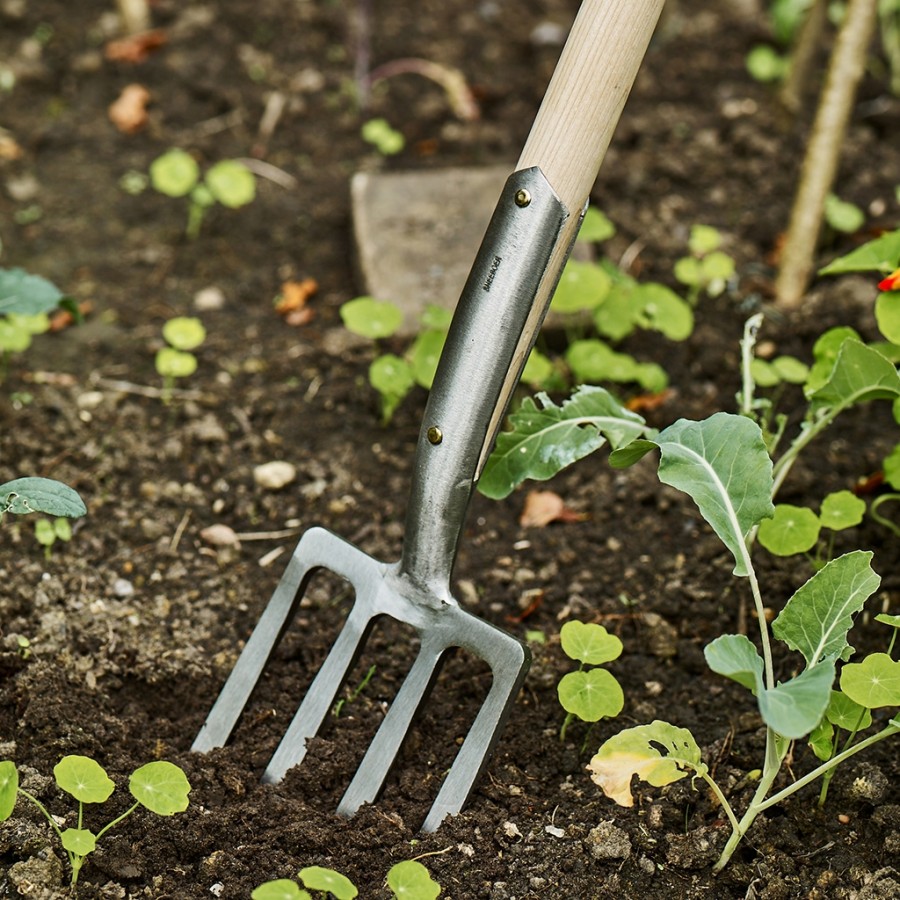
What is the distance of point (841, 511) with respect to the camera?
197 centimetres

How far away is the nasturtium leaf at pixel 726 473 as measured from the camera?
1.65 metres

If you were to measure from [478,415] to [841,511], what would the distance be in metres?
0.66

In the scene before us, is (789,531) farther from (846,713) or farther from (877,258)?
(877,258)

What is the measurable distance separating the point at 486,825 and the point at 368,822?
0.55ft

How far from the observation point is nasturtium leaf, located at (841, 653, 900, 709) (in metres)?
1.56

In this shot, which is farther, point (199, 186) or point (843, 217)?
point (199, 186)

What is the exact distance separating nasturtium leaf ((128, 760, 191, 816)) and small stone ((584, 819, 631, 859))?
0.56m

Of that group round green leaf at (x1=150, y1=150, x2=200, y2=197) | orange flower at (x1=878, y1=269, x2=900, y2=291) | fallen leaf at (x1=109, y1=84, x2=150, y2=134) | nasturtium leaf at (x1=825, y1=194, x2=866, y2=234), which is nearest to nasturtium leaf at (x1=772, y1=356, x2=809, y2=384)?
orange flower at (x1=878, y1=269, x2=900, y2=291)

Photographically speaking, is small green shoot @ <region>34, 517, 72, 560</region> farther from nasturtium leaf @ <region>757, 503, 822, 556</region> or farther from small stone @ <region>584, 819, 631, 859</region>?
nasturtium leaf @ <region>757, 503, 822, 556</region>

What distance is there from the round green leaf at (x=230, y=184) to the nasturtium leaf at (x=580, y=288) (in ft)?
2.74

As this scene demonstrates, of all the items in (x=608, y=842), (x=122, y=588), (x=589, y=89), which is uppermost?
(x=589, y=89)

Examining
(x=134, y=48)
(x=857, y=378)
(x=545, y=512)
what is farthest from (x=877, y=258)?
(x=134, y=48)

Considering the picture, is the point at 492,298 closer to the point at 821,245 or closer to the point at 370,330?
the point at 370,330

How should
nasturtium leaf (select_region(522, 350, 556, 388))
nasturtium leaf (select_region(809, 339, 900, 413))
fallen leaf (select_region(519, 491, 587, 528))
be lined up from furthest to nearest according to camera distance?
nasturtium leaf (select_region(522, 350, 556, 388)), fallen leaf (select_region(519, 491, 587, 528)), nasturtium leaf (select_region(809, 339, 900, 413))
